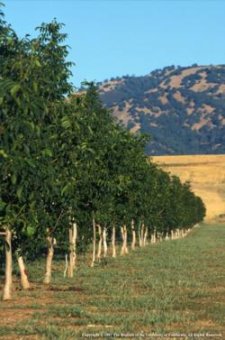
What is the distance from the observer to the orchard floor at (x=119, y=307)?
17.3 m

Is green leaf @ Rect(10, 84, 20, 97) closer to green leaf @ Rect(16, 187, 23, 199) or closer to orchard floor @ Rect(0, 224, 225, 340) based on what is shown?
green leaf @ Rect(16, 187, 23, 199)

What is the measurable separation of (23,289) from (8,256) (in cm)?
460

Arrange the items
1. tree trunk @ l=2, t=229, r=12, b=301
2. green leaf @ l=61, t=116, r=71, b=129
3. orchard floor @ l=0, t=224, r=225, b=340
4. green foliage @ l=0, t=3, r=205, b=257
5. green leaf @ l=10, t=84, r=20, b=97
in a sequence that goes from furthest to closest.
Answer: green leaf @ l=61, t=116, r=71, b=129
tree trunk @ l=2, t=229, r=12, b=301
green foliage @ l=0, t=3, r=205, b=257
green leaf @ l=10, t=84, r=20, b=97
orchard floor @ l=0, t=224, r=225, b=340

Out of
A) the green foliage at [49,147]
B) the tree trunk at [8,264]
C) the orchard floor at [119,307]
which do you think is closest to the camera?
the orchard floor at [119,307]

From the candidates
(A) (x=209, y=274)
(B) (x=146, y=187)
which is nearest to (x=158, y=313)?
(A) (x=209, y=274)

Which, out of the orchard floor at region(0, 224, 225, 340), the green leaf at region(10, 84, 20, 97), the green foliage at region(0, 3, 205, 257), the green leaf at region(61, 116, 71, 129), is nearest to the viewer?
Result: the orchard floor at region(0, 224, 225, 340)

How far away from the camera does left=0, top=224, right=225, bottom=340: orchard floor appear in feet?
56.8

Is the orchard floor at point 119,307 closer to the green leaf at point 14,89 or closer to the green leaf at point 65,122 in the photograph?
the green leaf at point 65,122

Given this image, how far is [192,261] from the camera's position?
46094mm

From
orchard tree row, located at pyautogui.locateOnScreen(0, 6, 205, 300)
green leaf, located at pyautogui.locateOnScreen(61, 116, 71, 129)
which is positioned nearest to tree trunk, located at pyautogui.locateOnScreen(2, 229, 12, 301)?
orchard tree row, located at pyautogui.locateOnScreen(0, 6, 205, 300)

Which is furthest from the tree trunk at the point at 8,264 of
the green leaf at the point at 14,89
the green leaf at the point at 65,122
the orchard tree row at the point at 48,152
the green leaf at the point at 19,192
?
the green leaf at the point at 14,89

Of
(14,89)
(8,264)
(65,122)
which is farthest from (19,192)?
(8,264)

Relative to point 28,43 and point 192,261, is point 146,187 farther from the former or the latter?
point 28,43

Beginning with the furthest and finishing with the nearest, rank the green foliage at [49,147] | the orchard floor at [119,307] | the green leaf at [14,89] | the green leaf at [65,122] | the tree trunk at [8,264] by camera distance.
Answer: the green leaf at [65,122], the tree trunk at [8,264], the green foliage at [49,147], the green leaf at [14,89], the orchard floor at [119,307]
